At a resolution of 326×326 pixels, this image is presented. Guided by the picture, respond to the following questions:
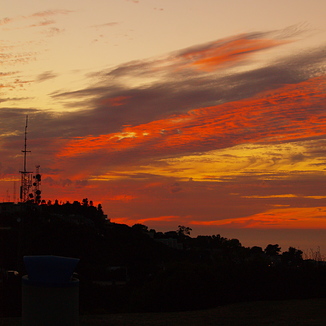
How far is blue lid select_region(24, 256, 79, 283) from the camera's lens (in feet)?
34.7

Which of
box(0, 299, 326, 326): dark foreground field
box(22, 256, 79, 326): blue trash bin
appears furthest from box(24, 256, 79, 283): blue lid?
box(0, 299, 326, 326): dark foreground field

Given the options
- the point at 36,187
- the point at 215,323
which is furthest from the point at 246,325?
the point at 36,187

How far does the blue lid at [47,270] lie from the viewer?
417 inches

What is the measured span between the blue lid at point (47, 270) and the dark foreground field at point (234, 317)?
4.89 m

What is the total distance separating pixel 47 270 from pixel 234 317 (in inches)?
273

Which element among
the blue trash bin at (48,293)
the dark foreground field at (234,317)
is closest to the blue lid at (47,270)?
the blue trash bin at (48,293)

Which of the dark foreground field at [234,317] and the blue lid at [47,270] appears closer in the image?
the blue lid at [47,270]

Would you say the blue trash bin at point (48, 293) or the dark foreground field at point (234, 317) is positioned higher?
the blue trash bin at point (48, 293)

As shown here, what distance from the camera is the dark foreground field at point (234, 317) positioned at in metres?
14.9

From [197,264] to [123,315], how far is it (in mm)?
4148

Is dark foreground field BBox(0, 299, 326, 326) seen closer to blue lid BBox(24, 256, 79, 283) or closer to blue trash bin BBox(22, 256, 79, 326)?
blue trash bin BBox(22, 256, 79, 326)

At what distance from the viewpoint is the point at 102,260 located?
2309 inches

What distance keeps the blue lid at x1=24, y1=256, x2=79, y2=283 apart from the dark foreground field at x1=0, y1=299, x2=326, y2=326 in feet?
16.1

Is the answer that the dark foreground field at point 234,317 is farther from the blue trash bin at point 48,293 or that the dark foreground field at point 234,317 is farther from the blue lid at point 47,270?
the blue lid at point 47,270
